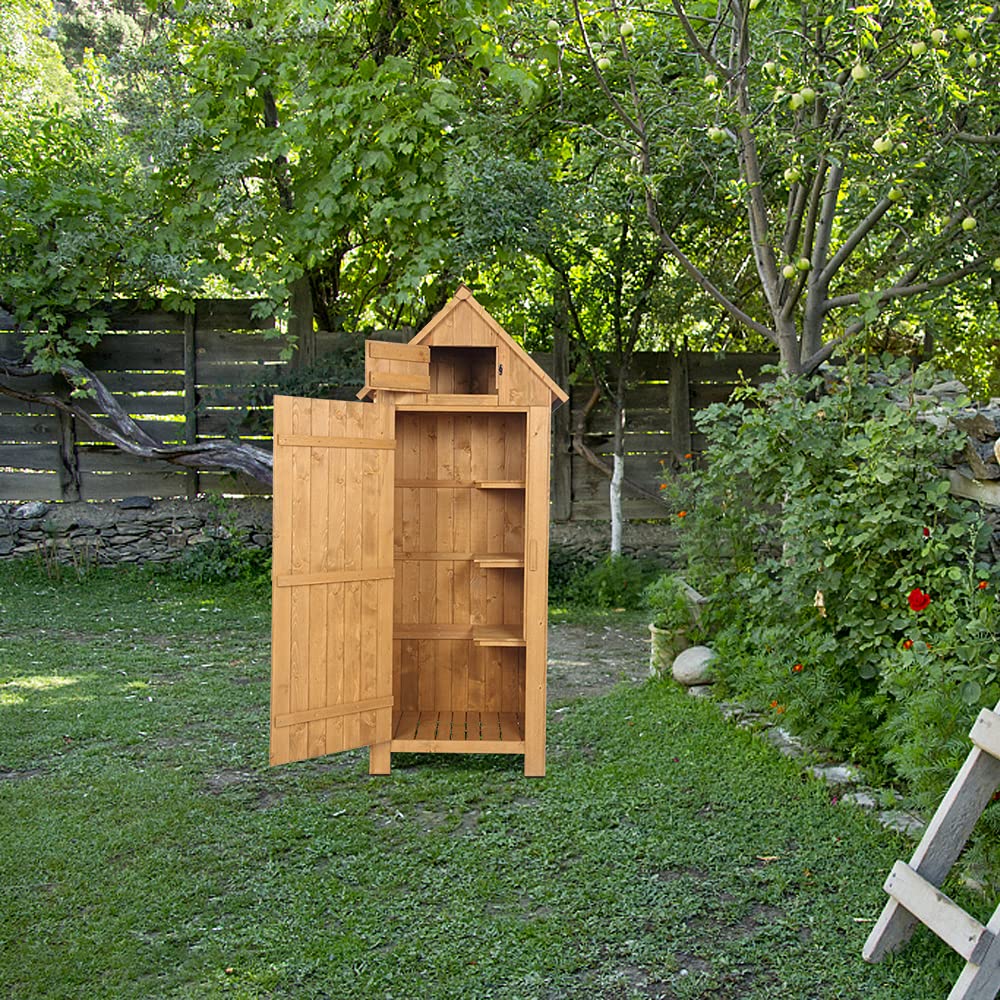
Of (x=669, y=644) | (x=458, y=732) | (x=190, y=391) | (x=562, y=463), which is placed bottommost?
(x=458, y=732)

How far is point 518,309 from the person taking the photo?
9625mm

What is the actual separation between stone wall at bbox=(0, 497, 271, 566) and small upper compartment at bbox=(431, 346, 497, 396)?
4.86 m

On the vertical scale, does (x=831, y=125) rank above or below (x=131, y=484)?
above

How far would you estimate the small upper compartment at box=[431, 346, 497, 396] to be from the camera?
5.12 meters

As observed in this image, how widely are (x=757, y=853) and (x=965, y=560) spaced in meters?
1.68

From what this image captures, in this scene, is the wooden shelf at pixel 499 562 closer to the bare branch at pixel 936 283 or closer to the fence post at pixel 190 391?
the bare branch at pixel 936 283

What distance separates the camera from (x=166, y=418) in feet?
31.9

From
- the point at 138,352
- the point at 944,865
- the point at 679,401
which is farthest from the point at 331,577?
the point at 138,352

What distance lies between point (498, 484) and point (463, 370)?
0.61 metres

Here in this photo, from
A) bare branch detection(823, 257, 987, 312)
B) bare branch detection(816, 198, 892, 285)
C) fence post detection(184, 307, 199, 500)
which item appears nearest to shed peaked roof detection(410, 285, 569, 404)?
bare branch detection(823, 257, 987, 312)

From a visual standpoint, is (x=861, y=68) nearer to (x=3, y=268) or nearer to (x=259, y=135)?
(x=259, y=135)

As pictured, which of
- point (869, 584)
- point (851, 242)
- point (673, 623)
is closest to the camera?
point (869, 584)

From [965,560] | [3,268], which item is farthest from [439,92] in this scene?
[965,560]

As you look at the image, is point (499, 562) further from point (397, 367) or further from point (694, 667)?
point (694, 667)
